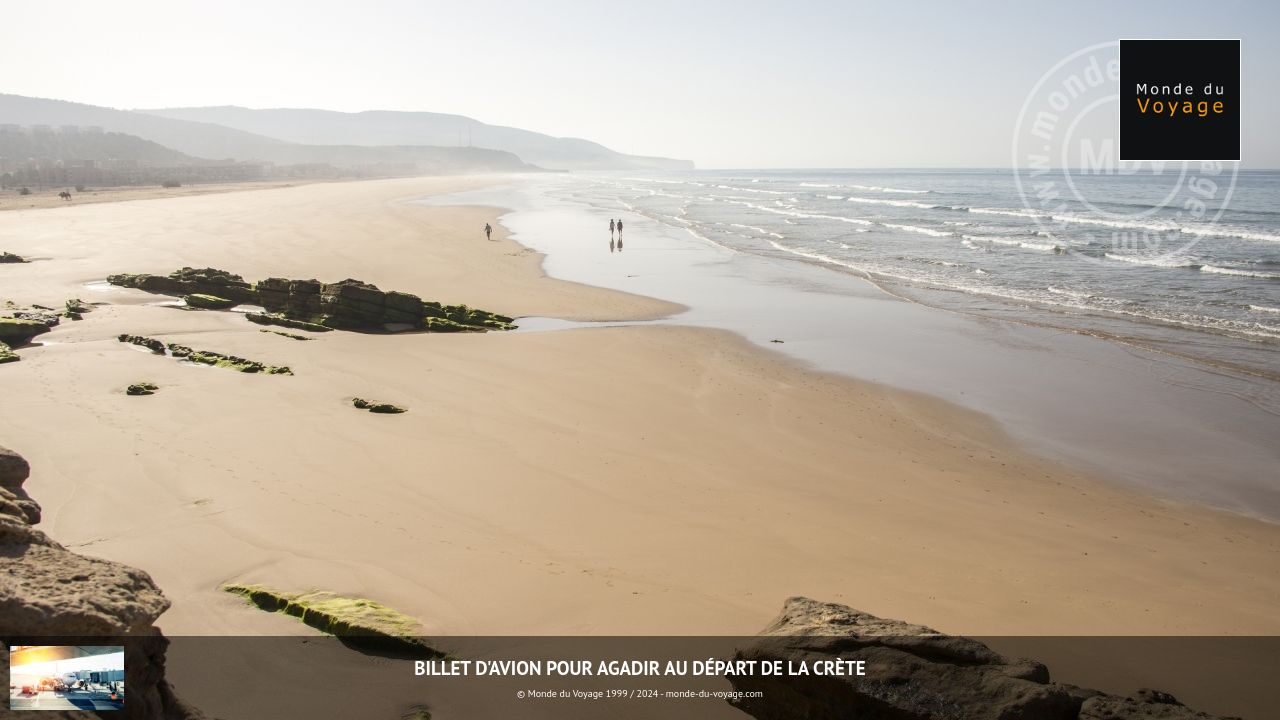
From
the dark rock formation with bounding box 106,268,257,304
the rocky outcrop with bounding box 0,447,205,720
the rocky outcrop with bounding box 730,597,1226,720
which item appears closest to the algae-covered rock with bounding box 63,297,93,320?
the dark rock formation with bounding box 106,268,257,304

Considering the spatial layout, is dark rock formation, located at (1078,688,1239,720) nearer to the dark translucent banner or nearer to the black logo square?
the dark translucent banner

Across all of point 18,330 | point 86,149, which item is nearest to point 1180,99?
point 18,330

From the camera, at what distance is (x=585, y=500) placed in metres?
8.09

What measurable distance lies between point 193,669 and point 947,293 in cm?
2297

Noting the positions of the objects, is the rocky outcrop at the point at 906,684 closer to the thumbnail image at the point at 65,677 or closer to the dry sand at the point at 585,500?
the dry sand at the point at 585,500

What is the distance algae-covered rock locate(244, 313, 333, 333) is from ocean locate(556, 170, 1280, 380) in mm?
16603

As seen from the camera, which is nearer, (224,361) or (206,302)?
(224,361)

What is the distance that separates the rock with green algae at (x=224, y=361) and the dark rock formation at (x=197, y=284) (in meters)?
5.53

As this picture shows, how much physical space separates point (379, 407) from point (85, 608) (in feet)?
25.3

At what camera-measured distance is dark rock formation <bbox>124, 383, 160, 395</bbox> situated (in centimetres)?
Answer: 1073

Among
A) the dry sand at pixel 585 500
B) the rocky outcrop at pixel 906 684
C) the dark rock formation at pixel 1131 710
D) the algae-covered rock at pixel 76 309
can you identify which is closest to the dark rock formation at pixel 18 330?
the dry sand at pixel 585 500

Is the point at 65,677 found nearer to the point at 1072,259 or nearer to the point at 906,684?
the point at 906,684

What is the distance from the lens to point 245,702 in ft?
14.6

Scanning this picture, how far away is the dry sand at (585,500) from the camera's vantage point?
611 centimetres
